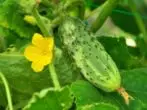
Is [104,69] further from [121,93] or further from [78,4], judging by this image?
[78,4]

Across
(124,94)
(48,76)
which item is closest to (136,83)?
(124,94)

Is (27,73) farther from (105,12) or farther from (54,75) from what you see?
(105,12)

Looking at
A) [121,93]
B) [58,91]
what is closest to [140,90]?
[121,93]

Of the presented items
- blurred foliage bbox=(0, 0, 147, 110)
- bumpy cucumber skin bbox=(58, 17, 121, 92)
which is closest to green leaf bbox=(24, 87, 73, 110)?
blurred foliage bbox=(0, 0, 147, 110)

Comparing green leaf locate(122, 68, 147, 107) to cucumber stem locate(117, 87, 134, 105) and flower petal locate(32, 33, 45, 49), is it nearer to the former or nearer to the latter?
cucumber stem locate(117, 87, 134, 105)

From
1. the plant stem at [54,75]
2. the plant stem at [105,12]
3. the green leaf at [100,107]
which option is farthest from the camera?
the plant stem at [105,12]

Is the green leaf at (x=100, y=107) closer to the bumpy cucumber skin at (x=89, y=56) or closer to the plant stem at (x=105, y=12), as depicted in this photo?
the bumpy cucumber skin at (x=89, y=56)

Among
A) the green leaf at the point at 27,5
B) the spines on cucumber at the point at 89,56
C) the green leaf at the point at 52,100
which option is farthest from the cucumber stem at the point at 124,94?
the green leaf at the point at 27,5
